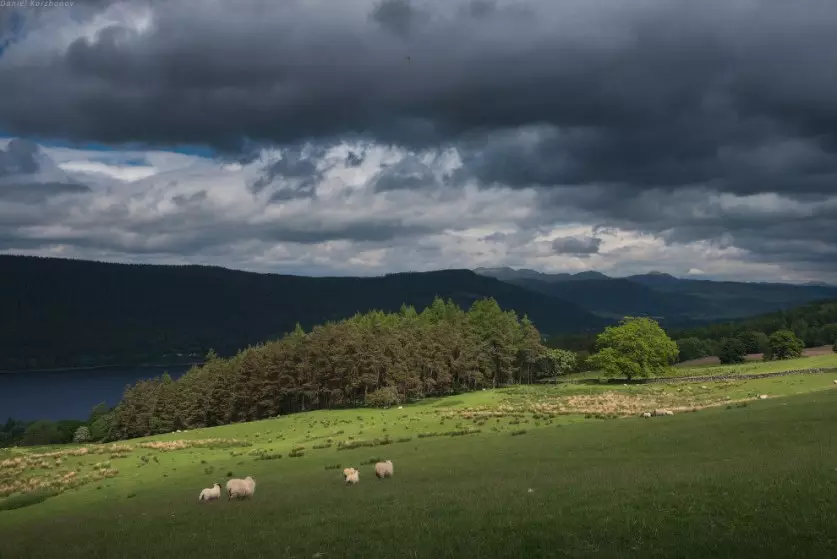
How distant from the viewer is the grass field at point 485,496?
45.4ft

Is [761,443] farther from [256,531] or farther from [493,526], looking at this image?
[256,531]

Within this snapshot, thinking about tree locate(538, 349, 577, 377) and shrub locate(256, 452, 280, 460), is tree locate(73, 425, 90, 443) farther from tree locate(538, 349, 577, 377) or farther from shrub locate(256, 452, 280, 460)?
shrub locate(256, 452, 280, 460)

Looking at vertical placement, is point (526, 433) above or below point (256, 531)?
below

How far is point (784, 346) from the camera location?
125 meters

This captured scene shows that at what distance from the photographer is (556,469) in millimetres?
26219

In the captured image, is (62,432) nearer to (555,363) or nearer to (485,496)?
(555,363)

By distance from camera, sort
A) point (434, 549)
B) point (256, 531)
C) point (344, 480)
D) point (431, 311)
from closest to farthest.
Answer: point (434, 549)
point (256, 531)
point (344, 480)
point (431, 311)

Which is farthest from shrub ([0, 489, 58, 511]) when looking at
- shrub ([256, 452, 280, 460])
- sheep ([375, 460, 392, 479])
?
sheep ([375, 460, 392, 479])

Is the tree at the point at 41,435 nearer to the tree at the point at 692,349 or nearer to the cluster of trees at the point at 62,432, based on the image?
the cluster of trees at the point at 62,432

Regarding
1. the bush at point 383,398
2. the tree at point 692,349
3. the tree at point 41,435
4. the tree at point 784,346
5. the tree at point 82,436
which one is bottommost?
the tree at point 41,435

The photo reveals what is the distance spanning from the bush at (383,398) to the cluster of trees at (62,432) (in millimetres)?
57309

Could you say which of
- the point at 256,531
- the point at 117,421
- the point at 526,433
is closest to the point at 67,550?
the point at 256,531

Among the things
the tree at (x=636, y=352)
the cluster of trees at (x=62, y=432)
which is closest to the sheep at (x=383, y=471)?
the tree at (x=636, y=352)

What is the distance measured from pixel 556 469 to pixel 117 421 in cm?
10595
